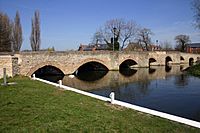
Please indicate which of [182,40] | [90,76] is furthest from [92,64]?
[182,40]

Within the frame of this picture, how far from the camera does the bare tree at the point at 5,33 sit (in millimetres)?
37438

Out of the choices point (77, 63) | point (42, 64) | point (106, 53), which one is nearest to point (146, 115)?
point (42, 64)

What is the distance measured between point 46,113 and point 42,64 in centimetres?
2191

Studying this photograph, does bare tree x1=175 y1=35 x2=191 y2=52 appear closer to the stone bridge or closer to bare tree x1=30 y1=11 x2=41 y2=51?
the stone bridge

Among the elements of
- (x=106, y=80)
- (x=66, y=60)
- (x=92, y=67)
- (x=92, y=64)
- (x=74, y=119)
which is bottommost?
(x=106, y=80)

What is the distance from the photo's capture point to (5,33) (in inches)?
1512

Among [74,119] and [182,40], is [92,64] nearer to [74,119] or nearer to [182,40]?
[74,119]

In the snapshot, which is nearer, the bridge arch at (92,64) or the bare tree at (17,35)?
the bridge arch at (92,64)

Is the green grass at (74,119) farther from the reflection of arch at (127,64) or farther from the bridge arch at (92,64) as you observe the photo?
the reflection of arch at (127,64)

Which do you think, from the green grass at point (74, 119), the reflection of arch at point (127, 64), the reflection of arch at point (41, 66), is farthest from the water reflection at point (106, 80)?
the reflection of arch at point (127, 64)

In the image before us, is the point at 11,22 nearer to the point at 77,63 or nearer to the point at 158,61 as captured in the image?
the point at 77,63

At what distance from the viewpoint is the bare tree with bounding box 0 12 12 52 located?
37.4 meters

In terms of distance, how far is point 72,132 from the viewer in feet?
18.6

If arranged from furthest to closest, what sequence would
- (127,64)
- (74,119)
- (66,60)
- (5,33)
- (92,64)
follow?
(127,64)
(92,64)
(5,33)
(66,60)
(74,119)
